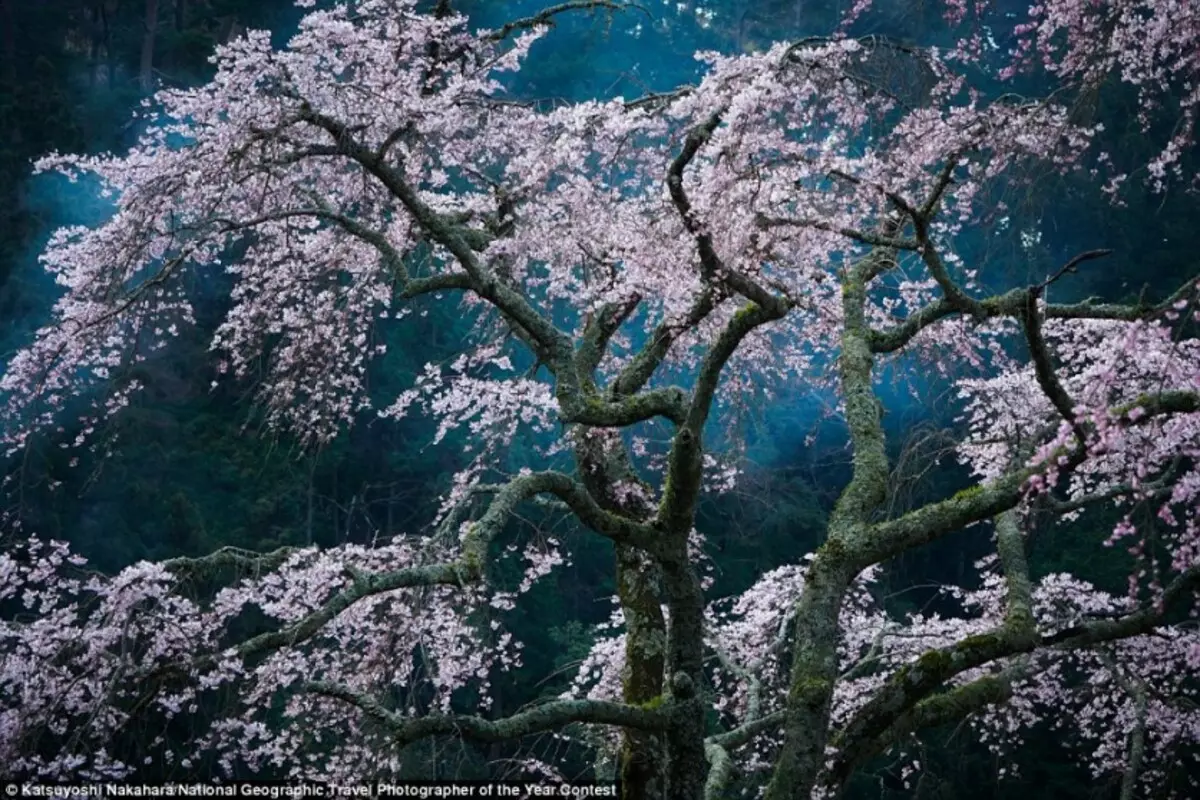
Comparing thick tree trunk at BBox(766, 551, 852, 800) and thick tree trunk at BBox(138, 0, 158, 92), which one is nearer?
thick tree trunk at BBox(766, 551, 852, 800)

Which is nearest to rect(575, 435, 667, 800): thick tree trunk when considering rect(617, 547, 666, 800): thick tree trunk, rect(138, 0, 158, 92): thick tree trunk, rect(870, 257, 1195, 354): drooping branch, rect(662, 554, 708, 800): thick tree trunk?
rect(617, 547, 666, 800): thick tree trunk

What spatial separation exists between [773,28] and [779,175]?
12.7m

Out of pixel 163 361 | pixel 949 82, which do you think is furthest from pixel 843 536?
pixel 163 361

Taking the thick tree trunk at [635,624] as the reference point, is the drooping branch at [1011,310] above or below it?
above

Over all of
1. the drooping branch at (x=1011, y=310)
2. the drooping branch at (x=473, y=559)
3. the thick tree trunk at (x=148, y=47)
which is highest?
the thick tree trunk at (x=148, y=47)

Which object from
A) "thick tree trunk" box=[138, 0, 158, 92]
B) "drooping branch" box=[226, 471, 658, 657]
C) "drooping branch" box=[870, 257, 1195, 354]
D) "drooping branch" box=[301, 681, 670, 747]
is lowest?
"drooping branch" box=[301, 681, 670, 747]

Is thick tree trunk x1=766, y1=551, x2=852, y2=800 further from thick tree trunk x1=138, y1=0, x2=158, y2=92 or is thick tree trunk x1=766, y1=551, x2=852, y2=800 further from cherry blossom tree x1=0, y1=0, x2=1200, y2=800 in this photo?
thick tree trunk x1=138, y1=0, x2=158, y2=92

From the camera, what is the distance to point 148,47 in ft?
45.5

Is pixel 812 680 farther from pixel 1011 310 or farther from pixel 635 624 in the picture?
pixel 1011 310

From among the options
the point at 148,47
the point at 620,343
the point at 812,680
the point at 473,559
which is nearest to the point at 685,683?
the point at 812,680

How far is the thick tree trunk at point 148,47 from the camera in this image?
13.6 m

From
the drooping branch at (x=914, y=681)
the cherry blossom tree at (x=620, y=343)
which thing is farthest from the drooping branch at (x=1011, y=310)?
the drooping branch at (x=914, y=681)

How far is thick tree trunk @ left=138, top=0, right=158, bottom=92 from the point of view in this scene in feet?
44.8

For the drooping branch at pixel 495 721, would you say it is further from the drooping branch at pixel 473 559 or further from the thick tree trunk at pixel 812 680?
the thick tree trunk at pixel 812 680
